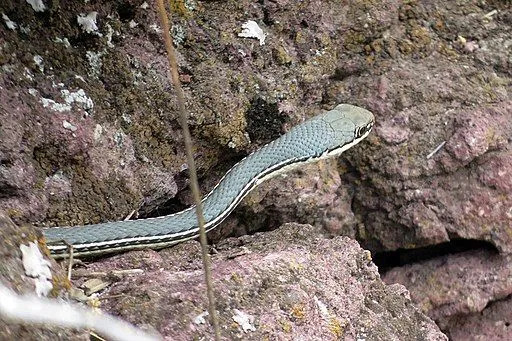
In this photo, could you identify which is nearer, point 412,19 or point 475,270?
point 475,270

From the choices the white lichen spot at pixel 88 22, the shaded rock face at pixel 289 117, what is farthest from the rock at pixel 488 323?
the white lichen spot at pixel 88 22

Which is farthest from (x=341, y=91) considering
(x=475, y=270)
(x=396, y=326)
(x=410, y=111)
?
(x=396, y=326)

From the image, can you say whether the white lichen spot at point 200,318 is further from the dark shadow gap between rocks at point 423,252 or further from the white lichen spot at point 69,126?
the dark shadow gap between rocks at point 423,252

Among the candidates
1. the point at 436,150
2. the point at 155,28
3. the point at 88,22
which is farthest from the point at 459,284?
the point at 88,22

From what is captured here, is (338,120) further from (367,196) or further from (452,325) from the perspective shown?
(452,325)

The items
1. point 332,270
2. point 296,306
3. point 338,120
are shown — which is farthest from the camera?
point 338,120

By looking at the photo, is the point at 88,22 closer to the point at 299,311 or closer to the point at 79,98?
the point at 79,98
